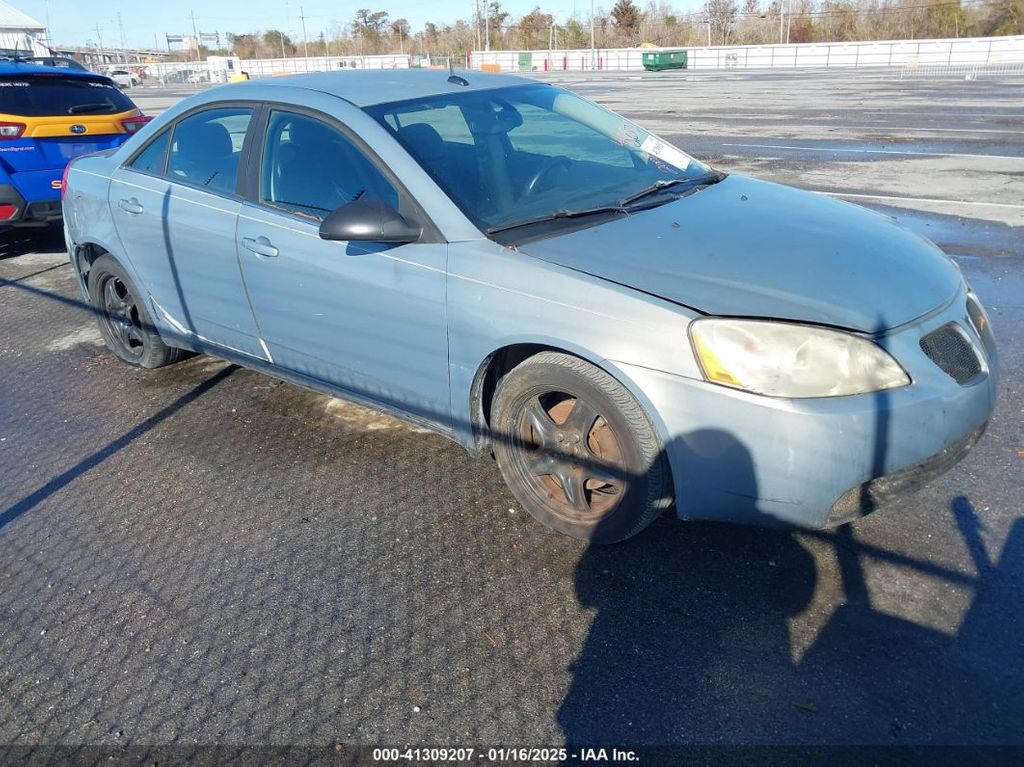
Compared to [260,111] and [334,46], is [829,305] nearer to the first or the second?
[260,111]


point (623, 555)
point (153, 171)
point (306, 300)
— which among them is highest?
point (153, 171)

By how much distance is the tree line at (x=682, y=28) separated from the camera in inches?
2557

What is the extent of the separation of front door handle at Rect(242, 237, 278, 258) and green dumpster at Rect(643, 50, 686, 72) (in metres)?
52.4

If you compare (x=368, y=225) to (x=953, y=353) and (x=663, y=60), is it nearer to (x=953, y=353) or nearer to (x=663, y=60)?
(x=953, y=353)

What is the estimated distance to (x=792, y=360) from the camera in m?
2.65

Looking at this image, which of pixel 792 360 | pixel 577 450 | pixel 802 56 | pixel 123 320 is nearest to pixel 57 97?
pixel 123 320

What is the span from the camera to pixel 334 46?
9612 cm

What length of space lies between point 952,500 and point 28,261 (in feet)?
27.7

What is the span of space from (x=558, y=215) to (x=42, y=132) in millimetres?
6374

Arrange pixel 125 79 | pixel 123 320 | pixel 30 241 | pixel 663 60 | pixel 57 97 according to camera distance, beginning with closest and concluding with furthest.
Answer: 1. pixel 123 320
2. pixel 57 97
3. pixel 30 241
4. pixel 663 60
5. pixel 125 79

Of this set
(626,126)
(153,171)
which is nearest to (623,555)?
(626,126)

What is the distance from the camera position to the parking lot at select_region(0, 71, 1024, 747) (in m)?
2.47

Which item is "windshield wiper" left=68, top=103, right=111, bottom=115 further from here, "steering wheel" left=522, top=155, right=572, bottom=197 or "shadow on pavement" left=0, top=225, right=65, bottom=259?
"steering wheel" left=522, top=155, right=572, bottom=197

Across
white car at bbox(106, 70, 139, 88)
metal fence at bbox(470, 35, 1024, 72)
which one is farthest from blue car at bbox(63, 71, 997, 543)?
white car at bbox(106, 70, 139, 88)
